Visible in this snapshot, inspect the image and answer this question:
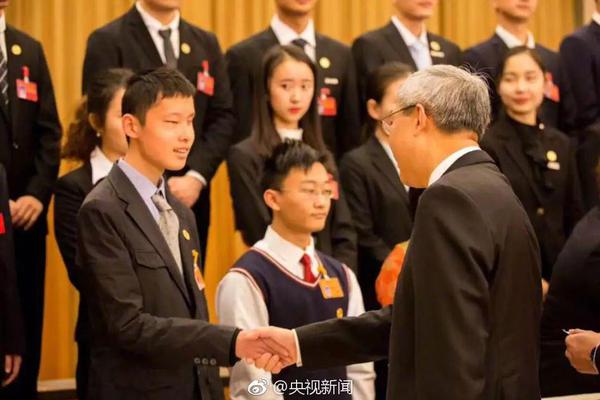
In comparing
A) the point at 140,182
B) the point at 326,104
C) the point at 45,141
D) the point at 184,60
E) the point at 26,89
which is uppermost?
the point at 184,60

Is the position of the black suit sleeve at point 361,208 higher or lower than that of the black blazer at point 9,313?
higher

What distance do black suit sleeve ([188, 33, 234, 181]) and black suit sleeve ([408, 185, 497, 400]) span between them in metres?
2.22

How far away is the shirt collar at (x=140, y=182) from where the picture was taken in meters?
3.07

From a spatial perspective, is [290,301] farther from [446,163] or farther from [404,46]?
[404,46]

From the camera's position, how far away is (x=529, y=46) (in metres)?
5.21

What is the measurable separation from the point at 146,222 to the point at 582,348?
4.41 feet

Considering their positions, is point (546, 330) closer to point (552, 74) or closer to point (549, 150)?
point (549, 150)

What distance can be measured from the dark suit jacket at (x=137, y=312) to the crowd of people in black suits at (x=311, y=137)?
0.68 m

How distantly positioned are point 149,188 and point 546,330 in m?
1.50

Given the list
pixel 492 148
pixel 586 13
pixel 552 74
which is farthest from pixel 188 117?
pixel 586 13

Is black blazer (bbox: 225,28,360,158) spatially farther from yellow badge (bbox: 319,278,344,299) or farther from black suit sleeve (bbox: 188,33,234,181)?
yellow badge (bbox: 319,278,344,299)

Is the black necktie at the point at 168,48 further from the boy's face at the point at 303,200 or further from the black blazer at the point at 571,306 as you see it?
the black blazer at the point at 571,306

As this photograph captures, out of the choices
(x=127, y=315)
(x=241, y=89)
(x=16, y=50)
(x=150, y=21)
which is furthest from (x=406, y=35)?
(x=127, y=315)

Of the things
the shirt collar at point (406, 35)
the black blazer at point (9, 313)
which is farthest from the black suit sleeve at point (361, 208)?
the black blazer at point (9, 313)
